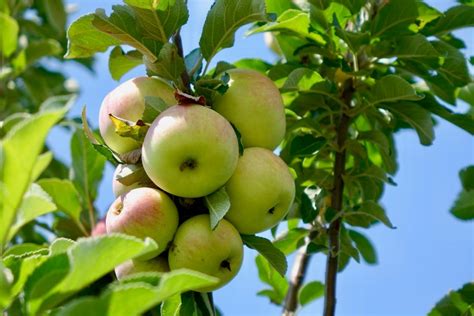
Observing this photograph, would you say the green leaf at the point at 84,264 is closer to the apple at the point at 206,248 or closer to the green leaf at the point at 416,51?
the apple at the point at 206,248

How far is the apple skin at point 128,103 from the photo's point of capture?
1367 mm

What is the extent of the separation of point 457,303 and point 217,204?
85cm

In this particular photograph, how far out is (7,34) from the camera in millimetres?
2529

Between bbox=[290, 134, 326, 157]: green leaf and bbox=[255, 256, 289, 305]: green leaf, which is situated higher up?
bbox=[290, 134, 326, 157]: green leaf

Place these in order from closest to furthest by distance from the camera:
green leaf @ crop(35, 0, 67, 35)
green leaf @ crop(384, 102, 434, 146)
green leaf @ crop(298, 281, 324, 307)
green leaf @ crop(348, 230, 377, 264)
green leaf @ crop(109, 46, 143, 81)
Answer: green leaf @ crop(109, 46, 143, 81) < green leaf @ crop(384, 102, 434, 146) < green leaf @ crop(298, 281, 324, 307) < green leaf @ crop(348, 230, 377, 264) < green leaf @ crop(35, 0, 67, 35)

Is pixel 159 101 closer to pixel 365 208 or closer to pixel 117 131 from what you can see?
pixel 117 131

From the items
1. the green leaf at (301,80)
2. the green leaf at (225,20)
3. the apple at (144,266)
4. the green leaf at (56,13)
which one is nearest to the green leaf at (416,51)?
the green leaf at (301,80)

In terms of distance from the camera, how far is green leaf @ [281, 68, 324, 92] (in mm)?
1705

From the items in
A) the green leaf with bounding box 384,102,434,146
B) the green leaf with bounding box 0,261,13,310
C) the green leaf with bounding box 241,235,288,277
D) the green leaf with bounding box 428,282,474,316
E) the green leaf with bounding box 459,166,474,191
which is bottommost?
the green leaf with bounding box 0,261,13,310

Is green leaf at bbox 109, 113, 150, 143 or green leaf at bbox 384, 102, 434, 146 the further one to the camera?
green leaf at bbox 384, 102, 434, 146

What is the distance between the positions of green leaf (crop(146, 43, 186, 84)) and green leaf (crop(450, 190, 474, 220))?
0.91 meters

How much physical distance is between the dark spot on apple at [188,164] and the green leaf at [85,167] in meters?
0.98

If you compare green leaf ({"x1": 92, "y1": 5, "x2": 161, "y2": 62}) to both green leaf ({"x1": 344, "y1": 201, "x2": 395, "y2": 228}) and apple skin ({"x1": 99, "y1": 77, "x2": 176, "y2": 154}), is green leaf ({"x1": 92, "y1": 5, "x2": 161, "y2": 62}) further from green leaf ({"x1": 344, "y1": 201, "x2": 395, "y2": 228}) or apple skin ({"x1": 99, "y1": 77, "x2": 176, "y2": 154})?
green leaf ({"x1": 344, "y1": 201, "x2": 395, "y2": 228})

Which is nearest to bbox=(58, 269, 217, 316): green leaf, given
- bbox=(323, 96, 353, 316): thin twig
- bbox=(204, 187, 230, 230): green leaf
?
bbox=(204, 187, 230, 230): green leaf
